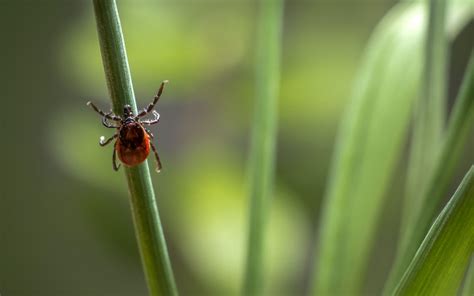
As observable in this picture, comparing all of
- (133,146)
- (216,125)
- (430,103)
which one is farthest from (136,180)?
(216,125)

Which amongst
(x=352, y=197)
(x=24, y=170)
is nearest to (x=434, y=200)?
(x=352, y=197)

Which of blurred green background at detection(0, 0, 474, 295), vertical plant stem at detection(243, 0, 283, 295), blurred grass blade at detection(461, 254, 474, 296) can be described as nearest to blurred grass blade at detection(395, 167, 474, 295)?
blurred grass blade at detection(461, 254, 474, 296)

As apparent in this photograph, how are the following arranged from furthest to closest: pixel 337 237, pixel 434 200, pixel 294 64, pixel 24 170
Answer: pixel 24 170
pixel 294 64
pixel 337 237
pixel 434 200

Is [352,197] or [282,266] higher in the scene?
[282,266]

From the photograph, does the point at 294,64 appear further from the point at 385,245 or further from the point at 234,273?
the point at 385,245

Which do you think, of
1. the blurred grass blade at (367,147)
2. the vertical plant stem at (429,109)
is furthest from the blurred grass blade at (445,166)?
the blurred grass blade at (367,147)

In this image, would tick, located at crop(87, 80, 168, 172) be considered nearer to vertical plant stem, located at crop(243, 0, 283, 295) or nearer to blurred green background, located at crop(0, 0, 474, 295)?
vertical plant stem, located at crop(243, 0, 283, 295)
